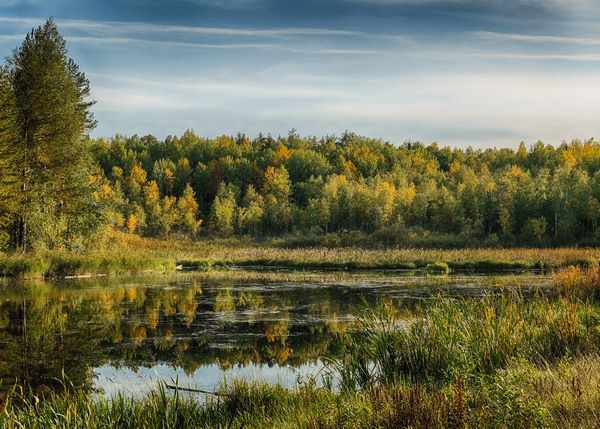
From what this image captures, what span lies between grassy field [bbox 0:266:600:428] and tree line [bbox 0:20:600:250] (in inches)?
1093

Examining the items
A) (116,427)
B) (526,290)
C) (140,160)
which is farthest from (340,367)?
(140,160)

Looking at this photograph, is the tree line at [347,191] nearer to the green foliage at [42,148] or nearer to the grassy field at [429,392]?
the green foliage at [42,148]

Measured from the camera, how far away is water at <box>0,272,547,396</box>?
12.7 metres

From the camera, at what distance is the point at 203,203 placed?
134 meters

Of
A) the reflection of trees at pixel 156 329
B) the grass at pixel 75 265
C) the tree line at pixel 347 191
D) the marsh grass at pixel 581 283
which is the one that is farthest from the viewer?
the tree line at pixel 347 191

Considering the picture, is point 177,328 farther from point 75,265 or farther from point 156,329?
point 75,265

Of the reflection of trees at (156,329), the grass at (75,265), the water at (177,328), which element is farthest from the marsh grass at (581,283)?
the grass at (75,265)

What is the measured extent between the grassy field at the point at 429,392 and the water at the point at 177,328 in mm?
849

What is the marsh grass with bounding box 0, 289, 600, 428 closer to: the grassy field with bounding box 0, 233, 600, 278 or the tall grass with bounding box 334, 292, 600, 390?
the tall grass with bounding box 334, 292, 600, 390

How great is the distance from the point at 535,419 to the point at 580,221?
7850 cm

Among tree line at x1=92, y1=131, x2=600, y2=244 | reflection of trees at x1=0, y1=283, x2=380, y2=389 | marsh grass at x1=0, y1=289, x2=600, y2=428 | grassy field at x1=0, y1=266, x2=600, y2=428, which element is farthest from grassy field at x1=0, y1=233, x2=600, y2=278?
grassy field at x1=0, y1=266, x2=600, y2=428

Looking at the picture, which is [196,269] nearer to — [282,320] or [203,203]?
[282,320]

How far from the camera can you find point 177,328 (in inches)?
724

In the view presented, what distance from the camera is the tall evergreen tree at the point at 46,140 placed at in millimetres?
36531
